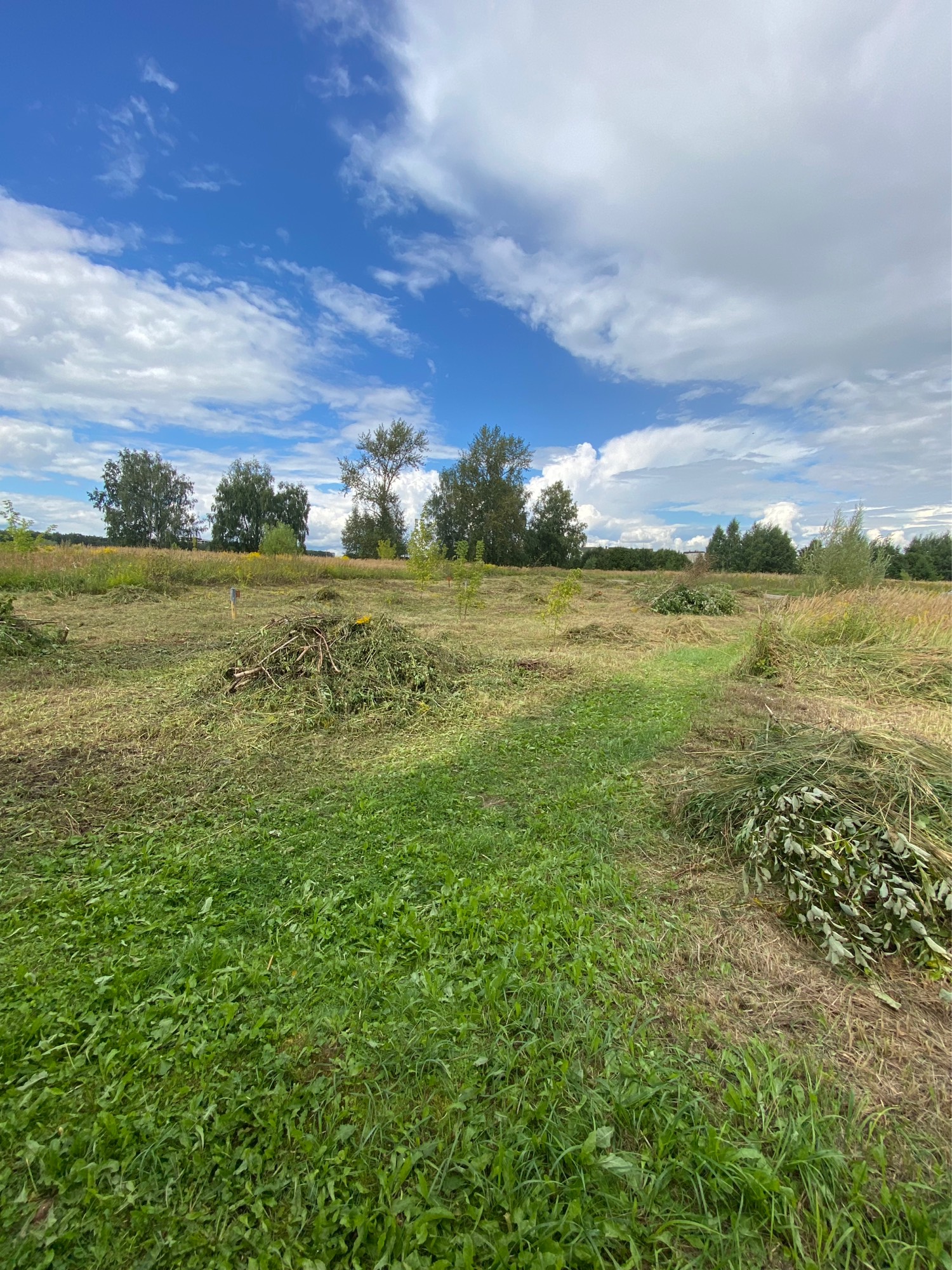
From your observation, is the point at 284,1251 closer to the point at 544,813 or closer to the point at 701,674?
the point at 544,813

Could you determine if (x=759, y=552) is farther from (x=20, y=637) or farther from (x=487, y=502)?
(x=20, y=637)

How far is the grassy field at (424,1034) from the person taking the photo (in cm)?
120

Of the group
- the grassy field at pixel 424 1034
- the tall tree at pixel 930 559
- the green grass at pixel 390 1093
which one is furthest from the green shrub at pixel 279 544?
the tall tree at pixel 930 559

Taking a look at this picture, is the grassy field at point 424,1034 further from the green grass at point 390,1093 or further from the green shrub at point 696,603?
the green shrub at point 696,603

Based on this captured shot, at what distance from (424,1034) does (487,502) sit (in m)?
39.4

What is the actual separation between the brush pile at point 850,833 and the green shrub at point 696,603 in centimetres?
1170

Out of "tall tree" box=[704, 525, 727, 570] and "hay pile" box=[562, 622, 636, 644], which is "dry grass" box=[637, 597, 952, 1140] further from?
"tall tree" box=[704, 525, 727, 570]

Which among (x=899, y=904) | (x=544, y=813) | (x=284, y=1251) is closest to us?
(x=284, y=1251)

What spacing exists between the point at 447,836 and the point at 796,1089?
1803 mm

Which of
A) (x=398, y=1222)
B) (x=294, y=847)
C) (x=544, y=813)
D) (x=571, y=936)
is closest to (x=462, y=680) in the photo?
(x=544, y=813)

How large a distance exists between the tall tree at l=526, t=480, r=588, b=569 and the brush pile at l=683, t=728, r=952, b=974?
3767 centimetres

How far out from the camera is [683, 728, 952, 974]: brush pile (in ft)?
6.70

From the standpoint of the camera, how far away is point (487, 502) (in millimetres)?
39281

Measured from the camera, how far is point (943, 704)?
552cm
